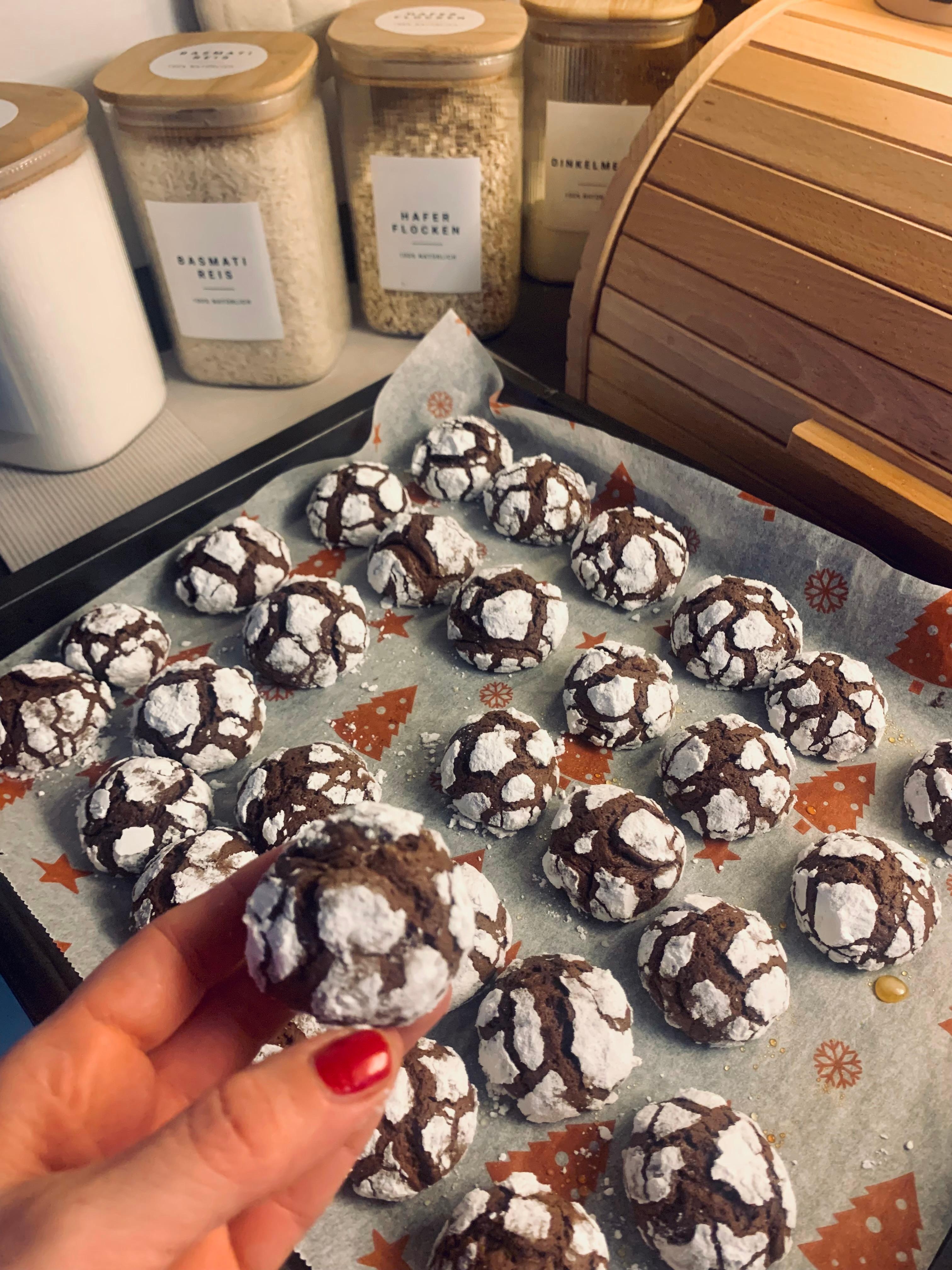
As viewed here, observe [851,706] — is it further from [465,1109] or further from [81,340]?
[81,340]

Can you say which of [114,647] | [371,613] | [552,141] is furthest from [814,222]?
[114,647]

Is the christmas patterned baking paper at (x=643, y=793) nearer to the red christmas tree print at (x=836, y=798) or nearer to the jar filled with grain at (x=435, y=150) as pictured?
the red christmas tree print at (x=836, y=798)

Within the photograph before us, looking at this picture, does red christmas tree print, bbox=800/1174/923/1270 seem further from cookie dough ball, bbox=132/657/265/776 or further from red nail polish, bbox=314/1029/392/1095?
cookie dough ball, bbox=132/657/265/776

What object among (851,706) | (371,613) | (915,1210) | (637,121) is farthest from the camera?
(637,121)

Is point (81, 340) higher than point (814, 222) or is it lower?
lower

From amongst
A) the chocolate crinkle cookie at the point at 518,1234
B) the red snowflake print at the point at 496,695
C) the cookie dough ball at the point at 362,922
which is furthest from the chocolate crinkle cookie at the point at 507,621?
the chocolate crinkle cookie at the point at 518,1234

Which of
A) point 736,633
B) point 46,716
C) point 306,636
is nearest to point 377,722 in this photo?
point 306,636

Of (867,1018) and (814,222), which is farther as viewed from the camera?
(814,222)

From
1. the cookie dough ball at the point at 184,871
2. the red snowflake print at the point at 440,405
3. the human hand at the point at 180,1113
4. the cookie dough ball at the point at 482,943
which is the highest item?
the human hand at the point at 180,1113
